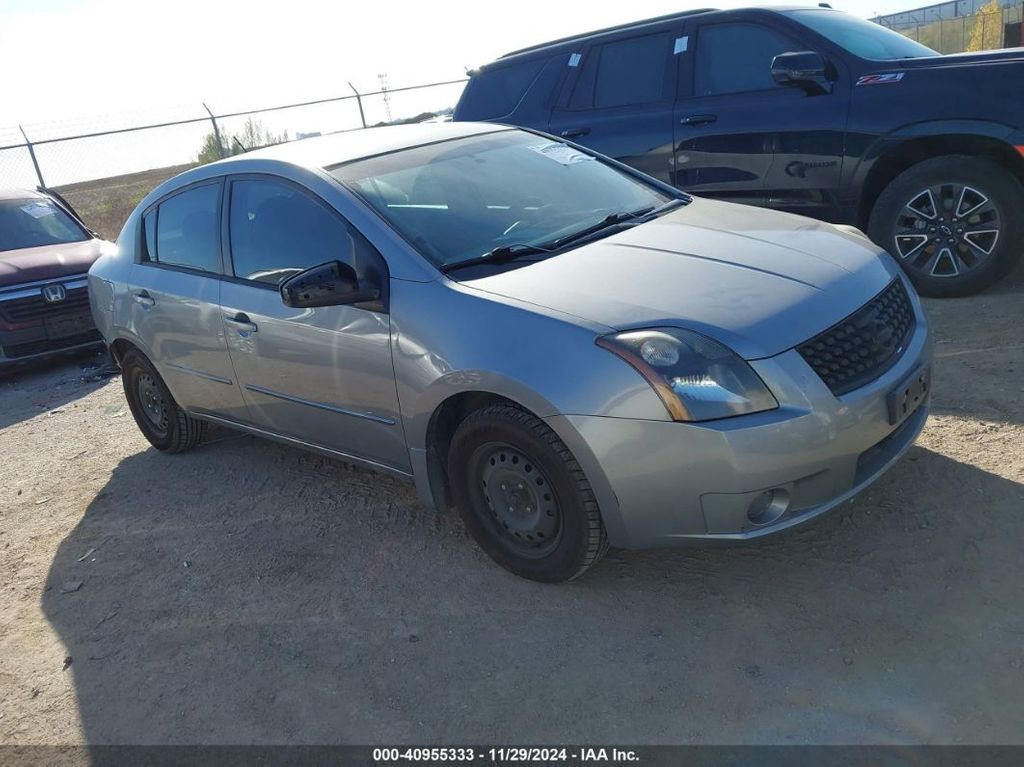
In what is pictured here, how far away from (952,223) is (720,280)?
319cm

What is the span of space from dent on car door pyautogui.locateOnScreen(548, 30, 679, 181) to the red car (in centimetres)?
457

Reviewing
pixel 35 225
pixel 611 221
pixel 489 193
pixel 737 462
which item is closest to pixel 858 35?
pixel 611 221

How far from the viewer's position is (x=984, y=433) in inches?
158

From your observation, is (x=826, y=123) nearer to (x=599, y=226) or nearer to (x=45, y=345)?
(x=599, y=226)

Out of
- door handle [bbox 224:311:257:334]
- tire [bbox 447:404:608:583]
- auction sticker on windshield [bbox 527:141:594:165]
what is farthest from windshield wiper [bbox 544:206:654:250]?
door handle [bbox 224:311:257:334]

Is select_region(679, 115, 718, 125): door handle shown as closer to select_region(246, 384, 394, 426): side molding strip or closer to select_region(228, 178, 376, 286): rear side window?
select_region(228, 178, 376, 286): rear side window

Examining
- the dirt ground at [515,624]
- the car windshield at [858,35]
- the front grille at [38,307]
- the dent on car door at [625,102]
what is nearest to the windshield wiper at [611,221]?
the dirt ground at [515,624]

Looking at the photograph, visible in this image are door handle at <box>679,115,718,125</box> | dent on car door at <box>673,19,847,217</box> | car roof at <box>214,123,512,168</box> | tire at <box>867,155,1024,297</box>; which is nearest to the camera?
car roof at <box>214,123,512,168</box>

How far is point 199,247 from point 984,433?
3.89m

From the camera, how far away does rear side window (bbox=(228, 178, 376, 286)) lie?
3721mm

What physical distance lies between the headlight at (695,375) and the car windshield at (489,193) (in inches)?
33.9

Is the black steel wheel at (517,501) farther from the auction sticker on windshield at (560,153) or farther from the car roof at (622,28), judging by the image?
the car roof at (622,28)

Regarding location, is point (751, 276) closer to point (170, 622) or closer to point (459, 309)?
point (459, 309)

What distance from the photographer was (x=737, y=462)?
2.79 metres
